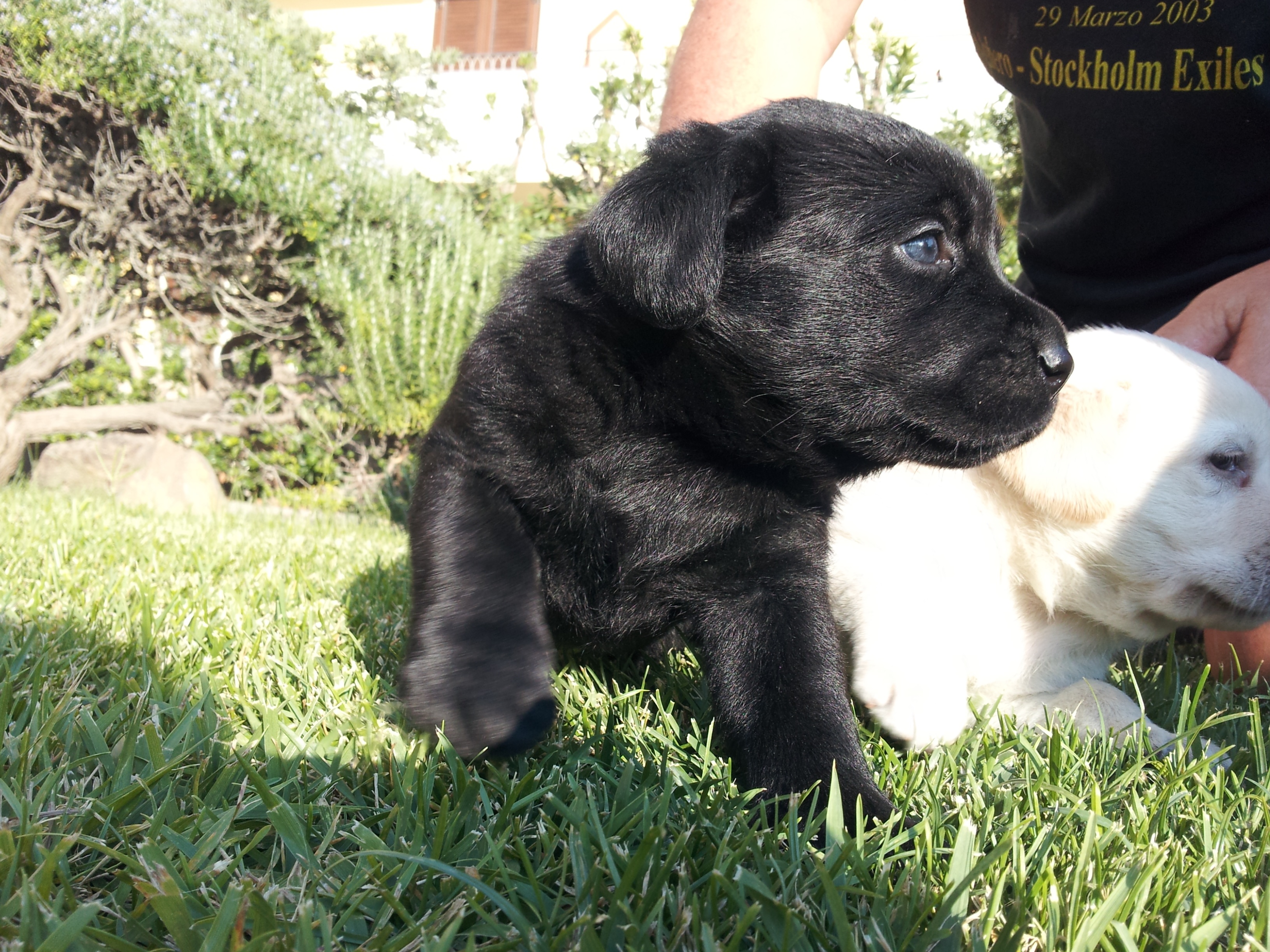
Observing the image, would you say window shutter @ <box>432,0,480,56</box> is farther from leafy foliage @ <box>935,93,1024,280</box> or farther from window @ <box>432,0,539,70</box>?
leafy foliage @ <box>935,93,1024,280</box>

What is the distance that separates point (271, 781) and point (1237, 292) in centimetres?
241

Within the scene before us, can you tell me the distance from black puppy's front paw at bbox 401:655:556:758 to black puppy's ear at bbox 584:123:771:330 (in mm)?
596

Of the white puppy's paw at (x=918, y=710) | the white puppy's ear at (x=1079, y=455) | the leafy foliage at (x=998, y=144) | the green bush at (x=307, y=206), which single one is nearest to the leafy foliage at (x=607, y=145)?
the green bush at (x=307, y=206)

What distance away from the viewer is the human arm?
246cm

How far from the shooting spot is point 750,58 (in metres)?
2.47

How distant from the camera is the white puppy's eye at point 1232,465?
186 cm

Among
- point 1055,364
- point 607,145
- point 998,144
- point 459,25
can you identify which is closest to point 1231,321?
point 1055,364

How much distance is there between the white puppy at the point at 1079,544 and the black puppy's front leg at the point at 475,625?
635 millimetres

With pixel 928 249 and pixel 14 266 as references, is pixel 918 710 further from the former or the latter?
pixel 14 266

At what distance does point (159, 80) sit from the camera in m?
5.56

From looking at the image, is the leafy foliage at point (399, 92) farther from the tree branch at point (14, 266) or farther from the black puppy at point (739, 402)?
the black puppy at point (739, 402)

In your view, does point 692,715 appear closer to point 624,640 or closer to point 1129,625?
point 624,640

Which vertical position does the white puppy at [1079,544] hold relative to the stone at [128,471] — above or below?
above

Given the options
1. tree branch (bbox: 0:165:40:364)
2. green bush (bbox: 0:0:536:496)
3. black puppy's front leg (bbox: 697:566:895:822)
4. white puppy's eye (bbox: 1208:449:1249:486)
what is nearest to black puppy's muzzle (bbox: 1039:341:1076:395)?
white puppy's eye (bbox: 1208:449:1249:486)
